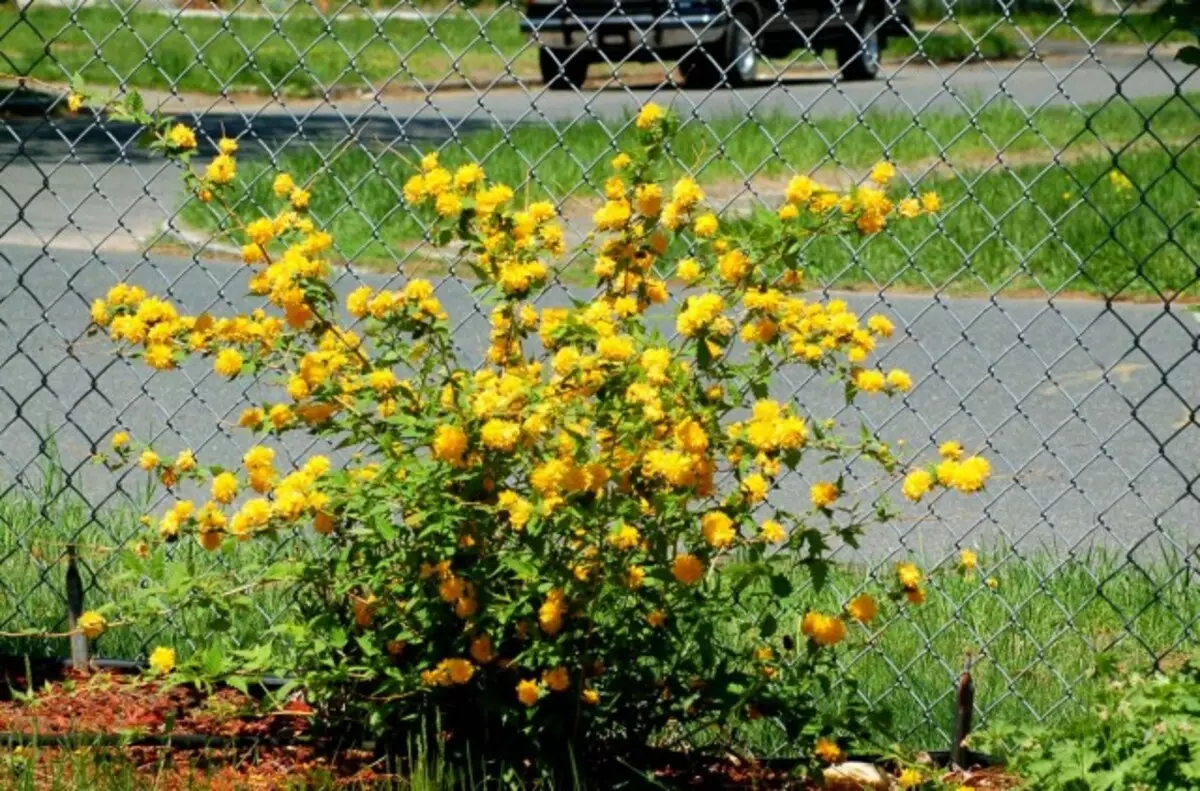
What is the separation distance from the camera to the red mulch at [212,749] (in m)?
3.50

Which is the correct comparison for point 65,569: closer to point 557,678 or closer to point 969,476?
point 557,678

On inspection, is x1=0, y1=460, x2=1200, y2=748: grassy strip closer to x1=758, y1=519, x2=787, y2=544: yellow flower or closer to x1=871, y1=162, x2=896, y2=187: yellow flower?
x1=758, y1=519, x2=787, y2=544: yellow flower

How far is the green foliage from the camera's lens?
3.04 m

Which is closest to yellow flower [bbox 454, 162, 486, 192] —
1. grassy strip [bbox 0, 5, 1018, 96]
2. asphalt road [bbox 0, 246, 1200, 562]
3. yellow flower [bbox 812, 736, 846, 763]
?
yellow flower [bbox 812, 736, 846, 763]

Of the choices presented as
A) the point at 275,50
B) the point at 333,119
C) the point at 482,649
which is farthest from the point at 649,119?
the point at 275,50

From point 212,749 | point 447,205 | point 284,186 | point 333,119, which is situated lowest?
point 212,749

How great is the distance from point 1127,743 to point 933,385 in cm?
474

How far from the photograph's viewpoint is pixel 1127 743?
316 cm

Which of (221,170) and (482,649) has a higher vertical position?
(221,170)

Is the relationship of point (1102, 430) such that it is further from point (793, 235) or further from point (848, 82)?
point (848, 82)

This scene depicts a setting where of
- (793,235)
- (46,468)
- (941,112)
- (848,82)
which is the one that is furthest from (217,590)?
(848,82)

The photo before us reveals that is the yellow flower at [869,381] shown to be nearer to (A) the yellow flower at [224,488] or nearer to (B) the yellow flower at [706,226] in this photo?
(B) the yellow flower at [706,226]

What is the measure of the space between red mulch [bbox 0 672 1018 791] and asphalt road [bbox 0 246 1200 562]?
1447 millimetres

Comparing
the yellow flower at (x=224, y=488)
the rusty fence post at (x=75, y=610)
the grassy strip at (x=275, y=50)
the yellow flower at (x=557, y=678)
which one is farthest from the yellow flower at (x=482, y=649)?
the grassy strip at (x=275, y=50)
